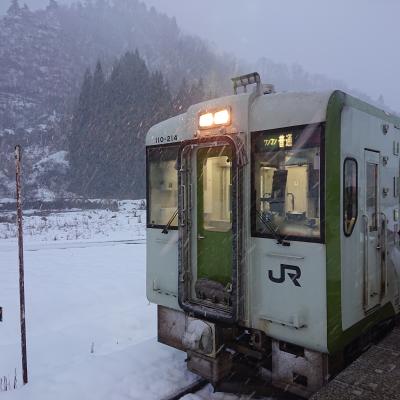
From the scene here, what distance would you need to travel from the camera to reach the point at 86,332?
6832 millimetres

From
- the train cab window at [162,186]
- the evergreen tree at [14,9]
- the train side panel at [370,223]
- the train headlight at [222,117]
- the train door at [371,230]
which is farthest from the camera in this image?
the evergreen tree at [14,9]

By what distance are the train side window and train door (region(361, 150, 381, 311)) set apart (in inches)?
9.6

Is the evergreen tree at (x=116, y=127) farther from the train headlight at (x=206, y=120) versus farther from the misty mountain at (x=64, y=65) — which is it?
the train headlight at (x=206, y=120)

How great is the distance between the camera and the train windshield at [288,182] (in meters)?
3.84

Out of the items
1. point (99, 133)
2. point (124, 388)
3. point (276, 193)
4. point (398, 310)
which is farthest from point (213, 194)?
point (99, 133)

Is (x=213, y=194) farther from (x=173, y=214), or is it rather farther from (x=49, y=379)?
(x=49, y=379)

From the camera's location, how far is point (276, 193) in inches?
165

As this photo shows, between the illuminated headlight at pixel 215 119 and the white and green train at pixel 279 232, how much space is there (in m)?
0.02

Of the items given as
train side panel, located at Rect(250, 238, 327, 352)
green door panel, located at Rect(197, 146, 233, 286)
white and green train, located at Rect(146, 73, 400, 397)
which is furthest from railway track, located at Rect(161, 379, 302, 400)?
green door panel, located at Rect(197, 146, 233, 286)

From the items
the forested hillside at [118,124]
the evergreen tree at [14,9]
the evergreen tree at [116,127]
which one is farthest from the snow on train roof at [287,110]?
the evergreen tree at [14,9]

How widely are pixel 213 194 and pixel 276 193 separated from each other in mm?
916

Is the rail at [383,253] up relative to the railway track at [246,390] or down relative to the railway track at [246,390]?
up

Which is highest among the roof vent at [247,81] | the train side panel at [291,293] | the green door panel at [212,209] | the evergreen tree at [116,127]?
the evergreen tree at [116,127]

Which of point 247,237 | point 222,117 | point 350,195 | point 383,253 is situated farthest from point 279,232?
point 383,253
